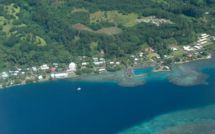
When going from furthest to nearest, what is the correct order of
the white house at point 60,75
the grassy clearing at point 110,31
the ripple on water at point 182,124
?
the grassy clearing at point 110,31 < the white house at point 60,75 < the ripple on water at point 182,124

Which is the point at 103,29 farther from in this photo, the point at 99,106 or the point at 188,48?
the point at 99,106

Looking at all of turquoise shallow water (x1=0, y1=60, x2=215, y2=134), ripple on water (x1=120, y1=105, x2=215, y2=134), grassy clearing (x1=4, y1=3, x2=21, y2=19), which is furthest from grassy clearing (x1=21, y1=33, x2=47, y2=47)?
ripple on water (x1=120, y1=105, x2=215, y2=134)

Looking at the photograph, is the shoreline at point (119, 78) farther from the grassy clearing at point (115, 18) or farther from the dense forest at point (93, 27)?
the grassy clearing at point (115, 18)

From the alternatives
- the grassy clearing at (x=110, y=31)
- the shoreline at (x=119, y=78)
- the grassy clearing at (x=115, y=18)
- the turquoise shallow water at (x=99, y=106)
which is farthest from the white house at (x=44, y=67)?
the grassy clearing at (x=115, y=18)

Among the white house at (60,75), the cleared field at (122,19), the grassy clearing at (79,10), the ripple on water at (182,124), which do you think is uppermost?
the grassy clearing at (79,10)

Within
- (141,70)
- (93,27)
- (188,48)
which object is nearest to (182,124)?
(141,70)

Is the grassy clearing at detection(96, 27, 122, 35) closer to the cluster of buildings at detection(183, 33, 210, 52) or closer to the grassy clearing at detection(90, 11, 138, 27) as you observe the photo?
the grassy clearing at detection(90, 11, 138, 27)

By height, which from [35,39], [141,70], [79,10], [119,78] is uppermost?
[79,10]
